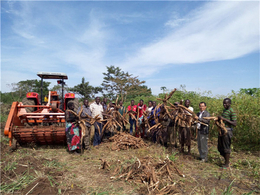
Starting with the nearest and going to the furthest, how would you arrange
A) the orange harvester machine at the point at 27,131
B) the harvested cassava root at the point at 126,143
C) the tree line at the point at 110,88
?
the orange harvester machine at the point at 27,131 < the harvested cassava root at the point at 126,143 < the tree line at the point at 110,88

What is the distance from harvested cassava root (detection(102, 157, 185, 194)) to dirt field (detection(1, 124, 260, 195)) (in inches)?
1.6

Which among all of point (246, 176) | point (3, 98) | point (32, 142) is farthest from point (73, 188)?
point (3, 98)

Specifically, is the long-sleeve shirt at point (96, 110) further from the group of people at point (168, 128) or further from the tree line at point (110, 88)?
the tree line at point (110, 88)

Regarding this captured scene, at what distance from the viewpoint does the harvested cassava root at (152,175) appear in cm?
300

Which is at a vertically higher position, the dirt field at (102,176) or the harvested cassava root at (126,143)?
the harvested cassava root at (126,143)

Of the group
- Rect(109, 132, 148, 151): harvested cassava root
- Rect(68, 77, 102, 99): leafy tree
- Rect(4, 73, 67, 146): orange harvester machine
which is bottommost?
Rect(109, 132, 148, 151): harvested cassava root

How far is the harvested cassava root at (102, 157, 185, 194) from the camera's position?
118 inches

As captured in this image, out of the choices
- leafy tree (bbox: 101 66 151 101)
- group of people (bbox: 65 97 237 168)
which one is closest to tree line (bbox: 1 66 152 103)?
leafy tree (bbox: 101 66 151 101)

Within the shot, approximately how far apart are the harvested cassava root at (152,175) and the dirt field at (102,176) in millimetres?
40

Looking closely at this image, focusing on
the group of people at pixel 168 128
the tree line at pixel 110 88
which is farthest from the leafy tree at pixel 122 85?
the group of people at pixel 168 128

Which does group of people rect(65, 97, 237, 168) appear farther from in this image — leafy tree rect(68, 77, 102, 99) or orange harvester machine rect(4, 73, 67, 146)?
leafy tree rect(68, 77, 102, 99)

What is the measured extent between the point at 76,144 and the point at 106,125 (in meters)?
1.47

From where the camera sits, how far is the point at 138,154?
508cm

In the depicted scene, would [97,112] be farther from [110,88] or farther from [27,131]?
[110,88]
